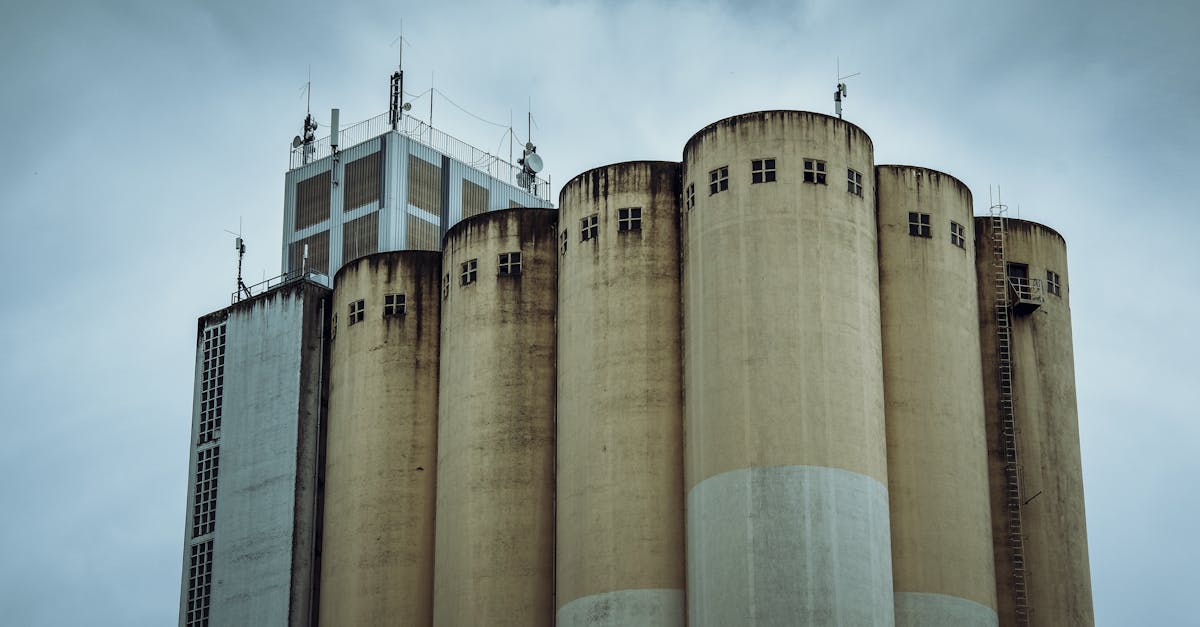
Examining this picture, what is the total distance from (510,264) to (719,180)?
10.5 meters

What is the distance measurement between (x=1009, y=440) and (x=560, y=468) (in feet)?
56.3

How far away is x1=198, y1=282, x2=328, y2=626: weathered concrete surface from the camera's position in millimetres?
72812

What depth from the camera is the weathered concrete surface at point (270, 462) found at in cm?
7281

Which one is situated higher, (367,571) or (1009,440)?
(1009,440)

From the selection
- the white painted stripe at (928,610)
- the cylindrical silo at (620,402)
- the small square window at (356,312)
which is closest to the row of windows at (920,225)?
the cylindrical silo at (620,402)

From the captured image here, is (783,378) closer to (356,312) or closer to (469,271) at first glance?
(469,271)

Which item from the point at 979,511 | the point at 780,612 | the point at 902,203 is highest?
the point at 902,203

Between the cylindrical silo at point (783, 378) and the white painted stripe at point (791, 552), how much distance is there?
0.05m

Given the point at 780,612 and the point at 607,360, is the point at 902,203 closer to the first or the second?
the point at 607,360

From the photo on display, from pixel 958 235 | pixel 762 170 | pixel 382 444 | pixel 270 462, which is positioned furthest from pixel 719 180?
pixel 270 462

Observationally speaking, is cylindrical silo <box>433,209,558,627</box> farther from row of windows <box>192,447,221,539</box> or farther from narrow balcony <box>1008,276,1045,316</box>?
narrow balcony <box>1008,276,1045,316</box>

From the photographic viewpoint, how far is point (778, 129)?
62.9 meters

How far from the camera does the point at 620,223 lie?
2596 inches

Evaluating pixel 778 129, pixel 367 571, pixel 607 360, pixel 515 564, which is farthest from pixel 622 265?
pixel 367 571
